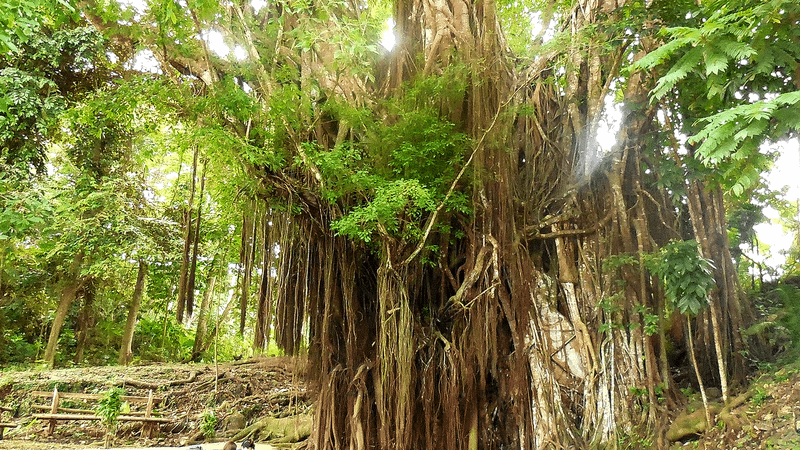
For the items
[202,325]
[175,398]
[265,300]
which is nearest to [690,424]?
[265,300]

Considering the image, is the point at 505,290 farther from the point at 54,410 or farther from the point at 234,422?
the point at 54,410

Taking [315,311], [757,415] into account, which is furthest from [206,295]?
[757,415]

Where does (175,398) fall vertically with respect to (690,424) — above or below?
below

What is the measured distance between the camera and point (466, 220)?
14.2ft

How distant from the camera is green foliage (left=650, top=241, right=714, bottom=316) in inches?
134

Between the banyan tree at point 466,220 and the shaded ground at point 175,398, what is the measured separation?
257 cm

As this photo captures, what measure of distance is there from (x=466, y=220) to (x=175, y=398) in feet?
18.0

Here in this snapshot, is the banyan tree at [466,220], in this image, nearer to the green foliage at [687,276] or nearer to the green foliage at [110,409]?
the green foliage at [687,276]

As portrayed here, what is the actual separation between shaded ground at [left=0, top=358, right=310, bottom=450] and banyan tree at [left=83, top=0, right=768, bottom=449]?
2.57 meters

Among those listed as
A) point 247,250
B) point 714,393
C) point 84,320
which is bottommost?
point 714,393

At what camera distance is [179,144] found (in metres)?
4.01

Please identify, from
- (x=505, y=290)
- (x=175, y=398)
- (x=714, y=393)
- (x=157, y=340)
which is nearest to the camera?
(x=714, y=393)

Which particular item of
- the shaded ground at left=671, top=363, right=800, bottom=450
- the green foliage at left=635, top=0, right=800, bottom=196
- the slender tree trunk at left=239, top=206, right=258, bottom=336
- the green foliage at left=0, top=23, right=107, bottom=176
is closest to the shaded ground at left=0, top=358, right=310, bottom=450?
the slender tree trunk at left=239, top=206, right=258, bottom=336

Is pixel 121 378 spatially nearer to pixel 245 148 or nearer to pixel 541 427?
pixel 245 148
